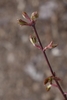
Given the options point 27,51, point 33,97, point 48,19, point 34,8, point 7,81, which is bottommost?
point 33,97

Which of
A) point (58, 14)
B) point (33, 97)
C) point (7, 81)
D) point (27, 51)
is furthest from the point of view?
point (58, 14)

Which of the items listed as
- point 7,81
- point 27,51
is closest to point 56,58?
point 27,51

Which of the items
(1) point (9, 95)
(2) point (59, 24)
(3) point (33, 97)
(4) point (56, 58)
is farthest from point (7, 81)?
(2) point (59, 24)

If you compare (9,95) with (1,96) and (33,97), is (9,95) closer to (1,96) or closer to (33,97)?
(1,96)

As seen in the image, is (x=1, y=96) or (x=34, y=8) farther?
(x=34, y=8)

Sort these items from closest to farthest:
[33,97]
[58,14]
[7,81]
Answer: [33,97] → [7,81] → [58,14]

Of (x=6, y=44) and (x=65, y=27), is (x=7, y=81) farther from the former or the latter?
(x=65, y=27)

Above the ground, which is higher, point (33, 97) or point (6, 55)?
point (6, 55)
